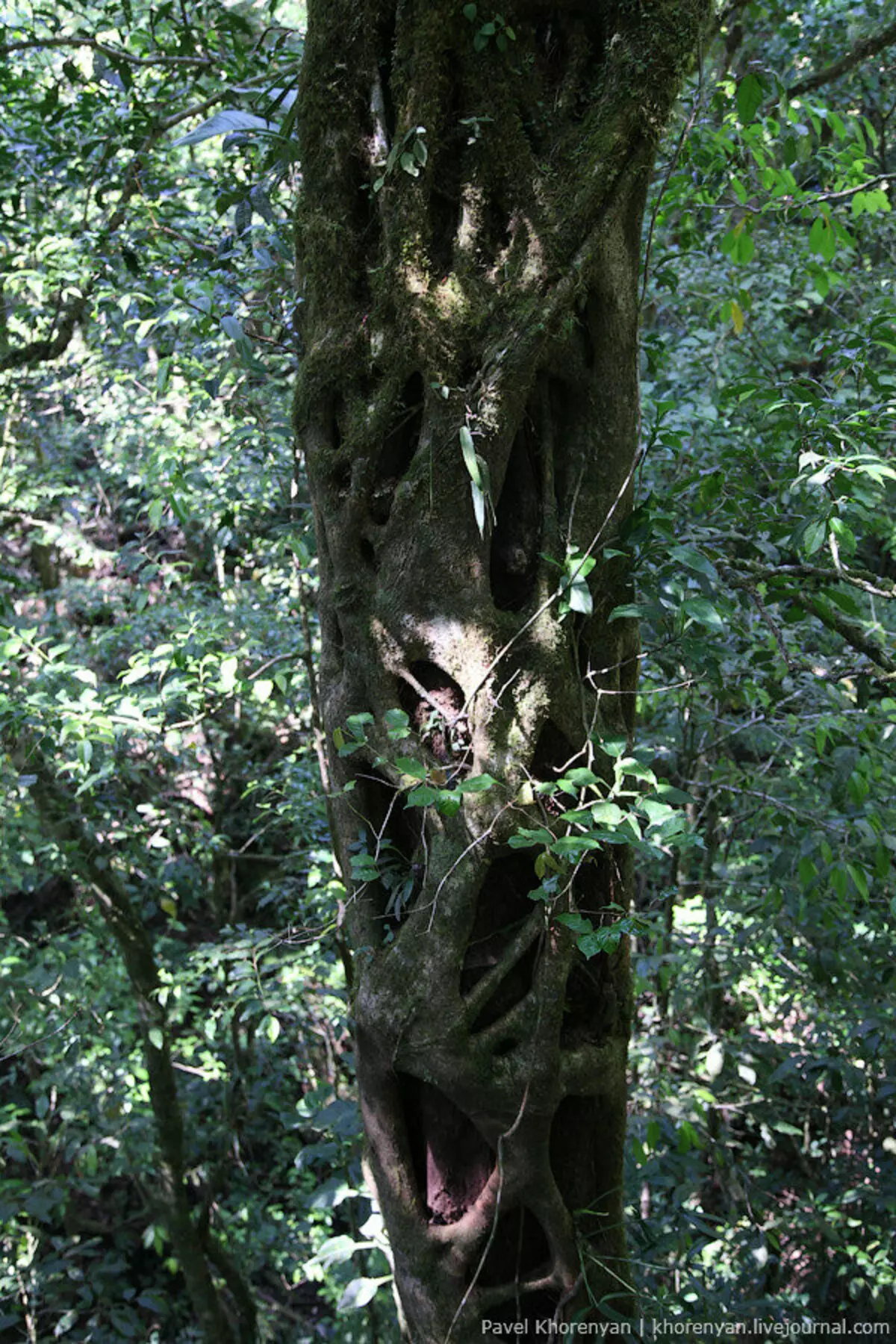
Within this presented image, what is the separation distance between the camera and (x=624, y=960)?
1709mm

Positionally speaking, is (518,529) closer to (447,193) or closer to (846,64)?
(447,193)

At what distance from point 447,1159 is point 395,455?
1.13 m

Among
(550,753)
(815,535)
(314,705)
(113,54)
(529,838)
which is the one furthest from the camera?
(314,705)

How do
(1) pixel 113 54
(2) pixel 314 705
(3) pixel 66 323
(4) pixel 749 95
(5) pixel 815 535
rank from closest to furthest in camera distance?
1. (5) pixel 815 535
2. (4) pixel 749 95
3. (1) pixel 113 54
4. (2) pixel 314 705
5. (3) pixel 66 323

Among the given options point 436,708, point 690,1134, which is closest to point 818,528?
point 436,708

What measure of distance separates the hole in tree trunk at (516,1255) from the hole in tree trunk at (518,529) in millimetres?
971

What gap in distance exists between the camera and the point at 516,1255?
1619mm

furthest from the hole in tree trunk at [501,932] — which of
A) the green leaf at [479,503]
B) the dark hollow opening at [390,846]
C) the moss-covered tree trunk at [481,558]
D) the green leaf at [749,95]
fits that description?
the green leaf at [749,95]

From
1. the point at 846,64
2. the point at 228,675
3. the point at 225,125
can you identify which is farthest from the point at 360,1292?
the point at 846,64

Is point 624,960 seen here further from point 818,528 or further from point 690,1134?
point 690,1134

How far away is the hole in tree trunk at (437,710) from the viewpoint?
5.09 ft

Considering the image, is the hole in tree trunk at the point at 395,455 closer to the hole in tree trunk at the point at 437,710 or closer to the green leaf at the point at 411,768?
the hole in tree trunk at the point at 437,710

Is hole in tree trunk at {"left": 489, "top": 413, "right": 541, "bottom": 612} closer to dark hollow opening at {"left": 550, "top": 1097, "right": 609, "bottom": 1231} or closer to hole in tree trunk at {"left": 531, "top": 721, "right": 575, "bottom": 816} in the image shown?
hole in tree trunk at {"left": 531, "top": 721, "right": 575, "bottom": 816}

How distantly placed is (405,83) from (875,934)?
9.03 ft
